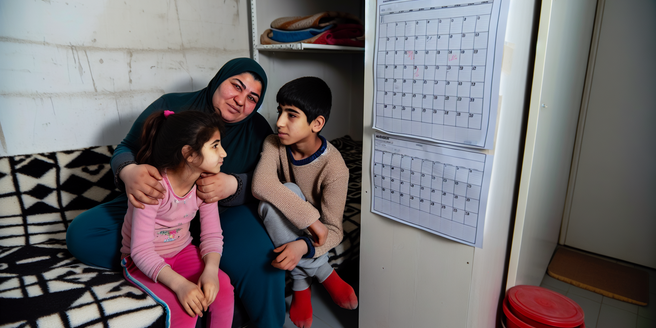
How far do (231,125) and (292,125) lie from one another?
35 cm

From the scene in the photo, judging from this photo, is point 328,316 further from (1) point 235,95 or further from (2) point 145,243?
(1) point 235,95

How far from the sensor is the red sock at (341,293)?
132 centimetres

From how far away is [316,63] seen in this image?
242cm

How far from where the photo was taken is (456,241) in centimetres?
105

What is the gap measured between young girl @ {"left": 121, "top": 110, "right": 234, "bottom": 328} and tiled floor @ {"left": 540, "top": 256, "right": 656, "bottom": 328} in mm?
1532

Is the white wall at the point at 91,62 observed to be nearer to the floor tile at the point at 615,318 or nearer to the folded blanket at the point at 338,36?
the folded blanket at the point at 338,36

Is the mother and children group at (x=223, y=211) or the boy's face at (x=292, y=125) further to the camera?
the boy's face at (x=292, y=125)

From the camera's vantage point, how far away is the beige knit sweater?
1.21m

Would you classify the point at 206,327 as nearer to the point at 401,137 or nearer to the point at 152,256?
the point at 152,256

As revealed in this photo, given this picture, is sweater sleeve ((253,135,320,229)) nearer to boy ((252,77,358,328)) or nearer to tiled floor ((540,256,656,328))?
boy ((252,77,358,328))

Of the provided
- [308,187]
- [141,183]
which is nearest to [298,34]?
[308,187]

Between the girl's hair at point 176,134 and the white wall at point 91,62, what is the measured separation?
69 centimetres

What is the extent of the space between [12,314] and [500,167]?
4.21 ft

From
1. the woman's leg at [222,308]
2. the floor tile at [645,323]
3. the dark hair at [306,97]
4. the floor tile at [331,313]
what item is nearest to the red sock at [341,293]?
the floor tile at [331,313]
